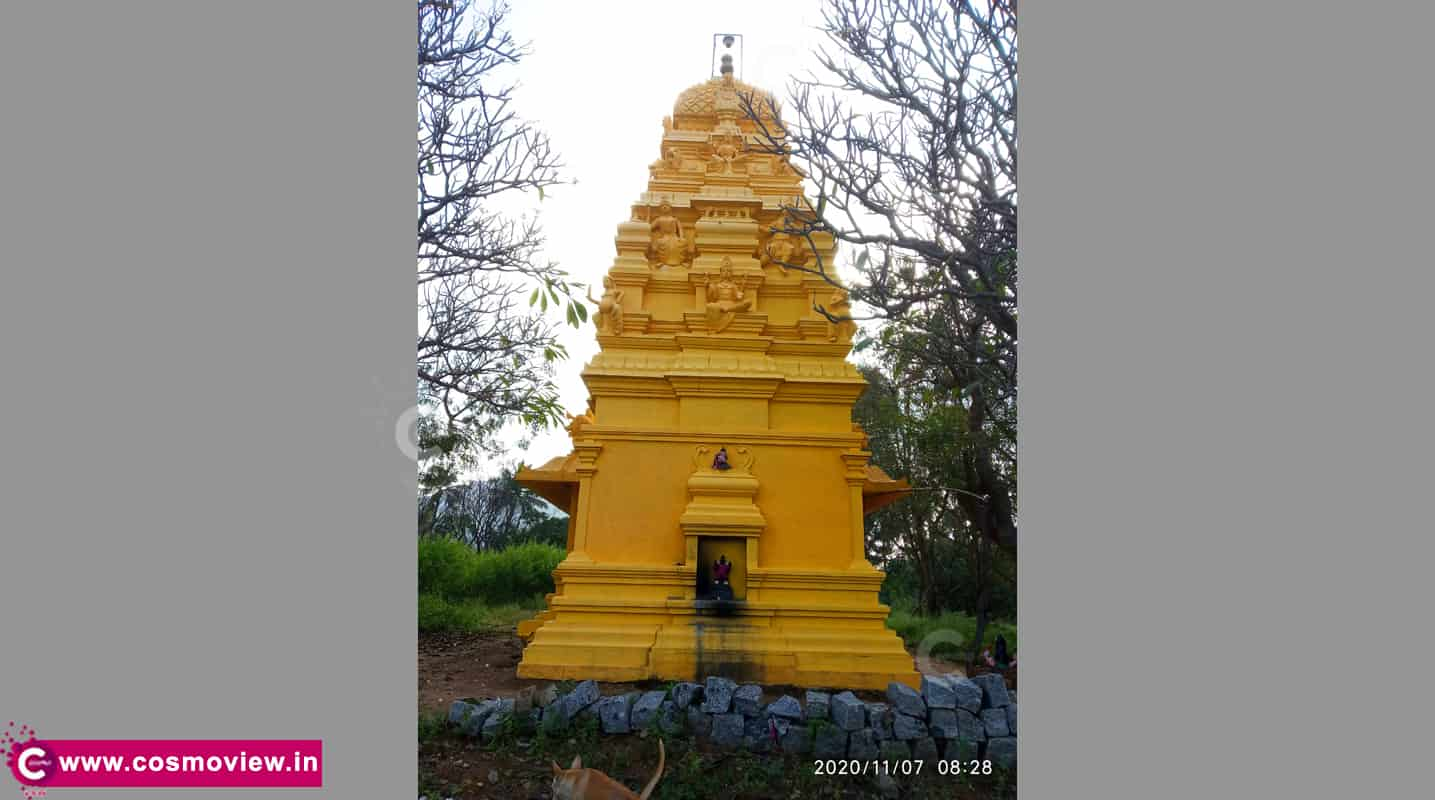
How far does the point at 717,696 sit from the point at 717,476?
2.15 metres

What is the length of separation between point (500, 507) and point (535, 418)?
14.5 metres

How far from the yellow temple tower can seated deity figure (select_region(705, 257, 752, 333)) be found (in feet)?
0.06

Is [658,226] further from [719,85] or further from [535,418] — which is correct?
[535,418]

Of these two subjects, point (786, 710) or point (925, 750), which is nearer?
point (925, 750)

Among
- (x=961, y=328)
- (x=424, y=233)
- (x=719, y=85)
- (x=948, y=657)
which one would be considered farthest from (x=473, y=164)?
Result: (x=948, y=657)

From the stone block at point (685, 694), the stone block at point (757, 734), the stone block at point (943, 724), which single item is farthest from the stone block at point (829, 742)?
the stone block at point (685, 694)

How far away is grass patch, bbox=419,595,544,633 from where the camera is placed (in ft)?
33.1

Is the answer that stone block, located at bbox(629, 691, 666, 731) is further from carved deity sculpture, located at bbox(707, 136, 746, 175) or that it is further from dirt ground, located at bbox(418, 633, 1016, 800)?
carved deity sculpture, located at bbox(707, 136, 746, 175)

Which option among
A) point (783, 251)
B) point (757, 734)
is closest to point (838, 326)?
point (783, 251)

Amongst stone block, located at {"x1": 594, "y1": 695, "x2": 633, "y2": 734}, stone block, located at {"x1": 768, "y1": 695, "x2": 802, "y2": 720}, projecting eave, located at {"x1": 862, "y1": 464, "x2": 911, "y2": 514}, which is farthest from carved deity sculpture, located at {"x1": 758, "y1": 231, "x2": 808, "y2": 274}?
stone block, located at {"x1": 594, "y1": 695, "x2": 633, "y2": 734}
